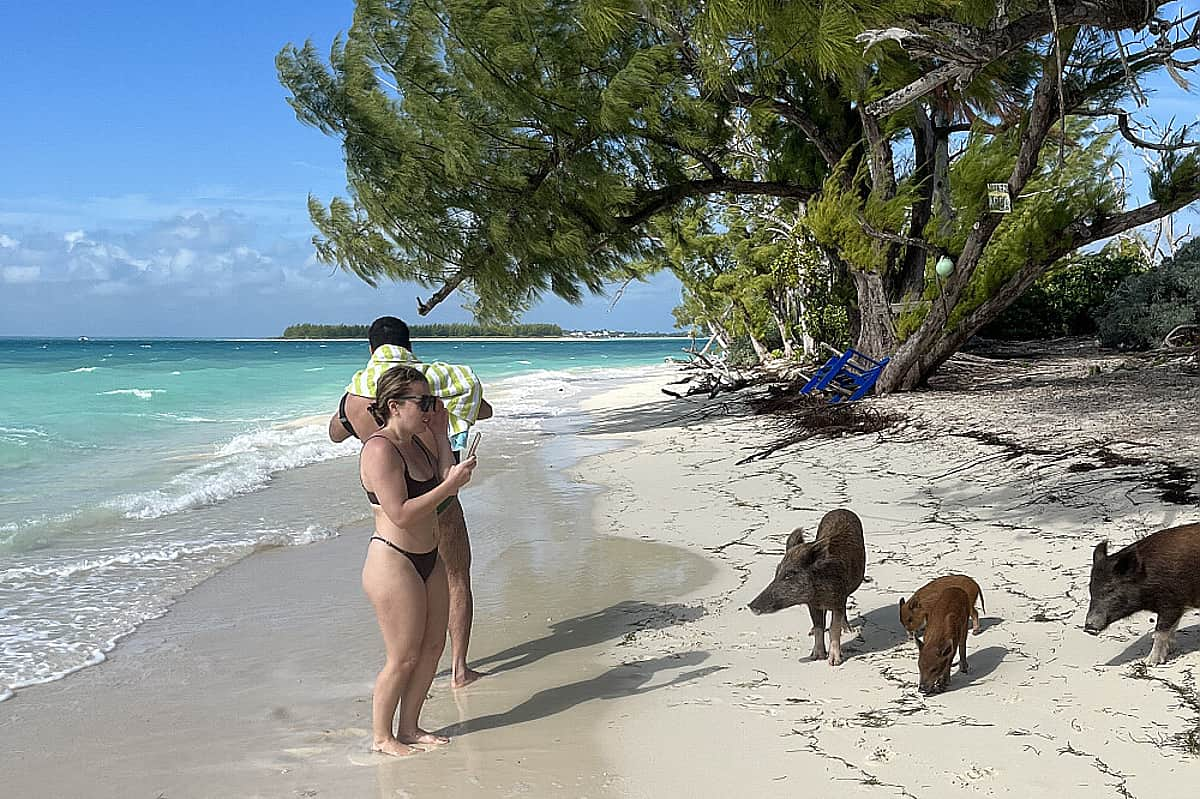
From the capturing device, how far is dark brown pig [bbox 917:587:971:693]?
3271 mm

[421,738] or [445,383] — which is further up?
[445,383]

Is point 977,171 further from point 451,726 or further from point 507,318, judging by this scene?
point 451,726

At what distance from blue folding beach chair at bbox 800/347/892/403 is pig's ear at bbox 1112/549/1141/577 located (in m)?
8.87

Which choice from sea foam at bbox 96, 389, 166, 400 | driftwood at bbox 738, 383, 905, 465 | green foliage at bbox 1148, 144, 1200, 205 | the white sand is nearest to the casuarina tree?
green foliage at bbox 1148, 144, 1200, 205

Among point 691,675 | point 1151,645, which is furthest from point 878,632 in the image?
point 1151,645

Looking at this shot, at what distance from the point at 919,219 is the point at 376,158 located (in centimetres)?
688

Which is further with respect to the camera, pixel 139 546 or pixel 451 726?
pixel 139 546

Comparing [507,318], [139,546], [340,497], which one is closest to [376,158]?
[507,318]

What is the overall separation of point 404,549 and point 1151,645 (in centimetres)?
278

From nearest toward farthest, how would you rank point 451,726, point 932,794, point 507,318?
point 932,794
point 451,726
point 507,318

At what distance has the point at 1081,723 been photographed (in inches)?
118

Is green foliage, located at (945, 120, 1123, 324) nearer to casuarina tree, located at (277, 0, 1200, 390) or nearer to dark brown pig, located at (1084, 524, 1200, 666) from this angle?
casuarina tree, located at (277, 0, 1200, 390)

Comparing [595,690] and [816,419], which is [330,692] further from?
[816,419]

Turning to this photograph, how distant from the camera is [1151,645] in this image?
11.7ft
